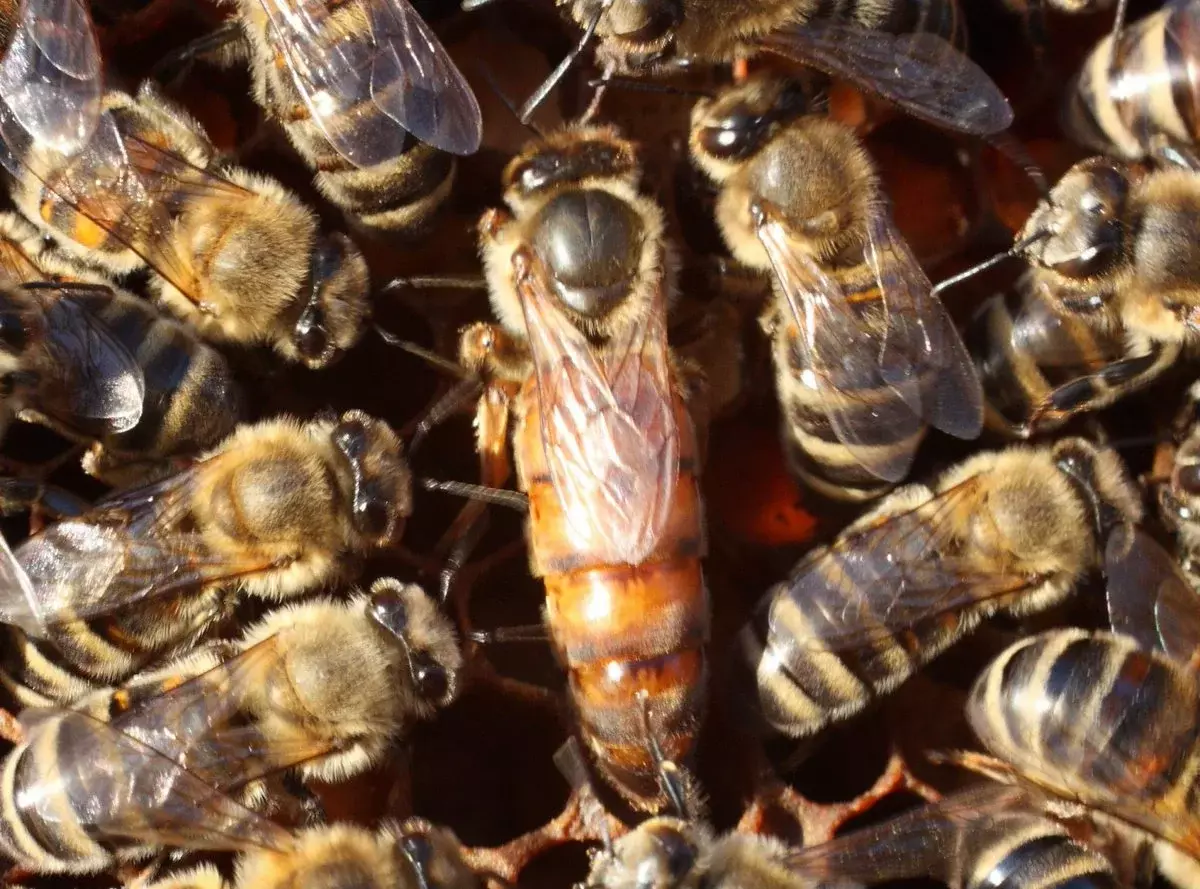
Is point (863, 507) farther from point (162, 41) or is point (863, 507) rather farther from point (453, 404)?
point (162, 41)

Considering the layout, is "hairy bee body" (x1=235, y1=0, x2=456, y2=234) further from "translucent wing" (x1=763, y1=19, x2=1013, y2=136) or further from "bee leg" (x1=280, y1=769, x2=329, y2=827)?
"bee leg" (x1=280, y1=769, x2=329, y2=827)

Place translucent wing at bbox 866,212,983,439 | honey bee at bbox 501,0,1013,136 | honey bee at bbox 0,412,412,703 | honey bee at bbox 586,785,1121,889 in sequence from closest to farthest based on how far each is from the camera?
honey bee at bbox 586,785,1121,889 < honey bee at bbox 0,412,412,703 < translucent wing at bbox 866,212,983,439 < honey bee at bbox 501,0,1013,136

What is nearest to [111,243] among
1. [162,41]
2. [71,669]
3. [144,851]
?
[162,41]

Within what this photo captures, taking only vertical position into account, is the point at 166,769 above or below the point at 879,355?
below

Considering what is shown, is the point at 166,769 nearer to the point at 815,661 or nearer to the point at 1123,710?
the point at 815,661

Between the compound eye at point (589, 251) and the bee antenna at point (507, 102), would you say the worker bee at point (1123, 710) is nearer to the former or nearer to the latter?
the compound eye at point (589, 251)

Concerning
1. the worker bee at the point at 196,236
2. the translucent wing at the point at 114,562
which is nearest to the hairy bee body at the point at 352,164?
the worker bee at the point at 196,236

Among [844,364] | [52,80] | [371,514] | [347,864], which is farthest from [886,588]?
[52,80]

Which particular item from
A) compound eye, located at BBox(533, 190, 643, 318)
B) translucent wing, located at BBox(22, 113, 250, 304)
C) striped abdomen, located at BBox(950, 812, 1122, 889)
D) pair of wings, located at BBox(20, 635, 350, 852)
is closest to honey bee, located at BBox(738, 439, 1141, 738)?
striped abdomen, located at BBox(950, 812, 1122, 889)
